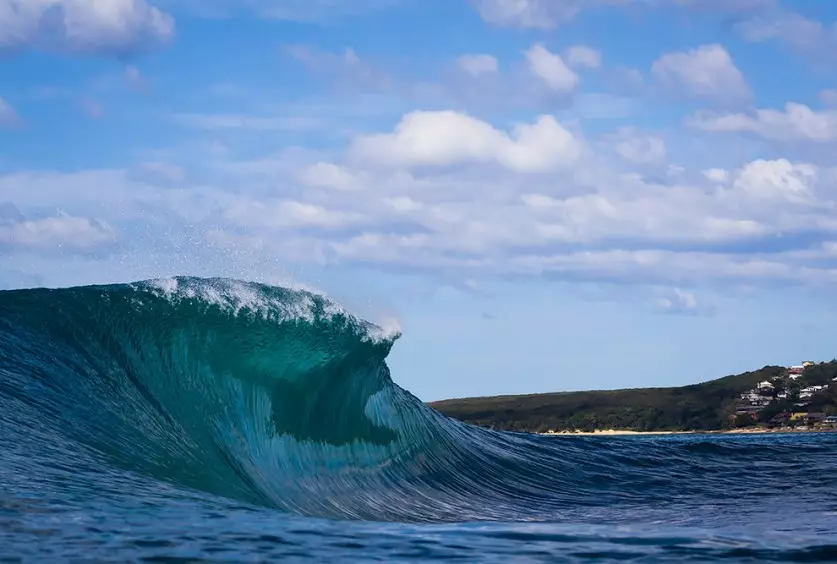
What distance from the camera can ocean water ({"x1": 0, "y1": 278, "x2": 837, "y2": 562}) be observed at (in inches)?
181

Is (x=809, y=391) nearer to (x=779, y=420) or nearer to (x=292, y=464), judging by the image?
(x=779, y=420)

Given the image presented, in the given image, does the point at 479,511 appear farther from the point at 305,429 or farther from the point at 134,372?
the point at 134,372

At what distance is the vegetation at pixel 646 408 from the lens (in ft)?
265

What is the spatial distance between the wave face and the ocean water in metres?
0.04

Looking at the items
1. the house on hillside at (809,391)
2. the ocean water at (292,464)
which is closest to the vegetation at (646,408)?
the house on hillside at (809,391)

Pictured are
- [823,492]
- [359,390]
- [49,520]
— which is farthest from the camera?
[359,390]

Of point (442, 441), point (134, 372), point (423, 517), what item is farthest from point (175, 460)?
point (442, 441)

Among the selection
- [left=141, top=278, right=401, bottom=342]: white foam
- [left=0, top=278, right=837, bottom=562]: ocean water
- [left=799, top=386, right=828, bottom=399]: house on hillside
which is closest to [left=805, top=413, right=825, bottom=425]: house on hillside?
[left=799, top=386, right=828, bottom=399]: house on hillside

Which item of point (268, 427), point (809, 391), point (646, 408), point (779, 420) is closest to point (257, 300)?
point (268, 427)

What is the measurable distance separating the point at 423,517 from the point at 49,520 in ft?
22.1

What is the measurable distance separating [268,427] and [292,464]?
732 millimetres

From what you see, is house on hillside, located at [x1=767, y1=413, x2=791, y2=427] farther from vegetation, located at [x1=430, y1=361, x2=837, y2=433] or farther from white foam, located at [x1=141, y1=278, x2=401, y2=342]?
white foam, located at [x1=141, y1=278, x2=401, y2=342]

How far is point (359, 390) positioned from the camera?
1481 centimetres

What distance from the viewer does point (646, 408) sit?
90.7 meters
